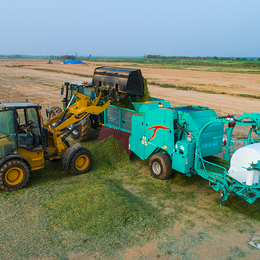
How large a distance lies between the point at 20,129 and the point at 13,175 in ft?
3.97

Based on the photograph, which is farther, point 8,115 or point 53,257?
point 8,115

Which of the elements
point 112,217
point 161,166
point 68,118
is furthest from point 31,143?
point 161,166

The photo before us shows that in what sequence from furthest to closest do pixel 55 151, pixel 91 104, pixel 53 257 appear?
1. pixel 91 104
2. pixel 55 151
3. pixel 53 257

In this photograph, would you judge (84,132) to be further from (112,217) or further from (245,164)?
→ (245,164)

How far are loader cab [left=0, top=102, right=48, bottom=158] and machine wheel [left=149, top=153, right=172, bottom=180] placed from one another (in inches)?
123

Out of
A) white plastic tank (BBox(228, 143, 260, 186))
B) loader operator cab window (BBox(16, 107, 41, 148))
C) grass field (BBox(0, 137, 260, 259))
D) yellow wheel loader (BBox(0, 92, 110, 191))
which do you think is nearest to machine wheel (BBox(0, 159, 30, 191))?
yellow wheel loader (BBox(0, 92, 110, 191))

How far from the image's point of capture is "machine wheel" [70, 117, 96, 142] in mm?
11672

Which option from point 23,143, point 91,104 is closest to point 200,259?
point 23,143

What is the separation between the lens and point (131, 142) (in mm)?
9719

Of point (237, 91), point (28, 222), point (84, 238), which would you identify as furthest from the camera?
point (237, 91)

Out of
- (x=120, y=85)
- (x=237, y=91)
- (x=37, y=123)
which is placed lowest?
(x=237, y=91)

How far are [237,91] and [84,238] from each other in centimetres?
2360

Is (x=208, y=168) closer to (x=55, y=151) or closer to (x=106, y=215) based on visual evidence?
(x=106, y=215)

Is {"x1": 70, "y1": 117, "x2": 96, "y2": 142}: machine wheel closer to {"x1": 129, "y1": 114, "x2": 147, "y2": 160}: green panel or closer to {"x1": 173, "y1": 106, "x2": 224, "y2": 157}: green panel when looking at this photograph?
{"x1": 129, "y1": 114, "x2": 147, "y2": 160}: green panel
